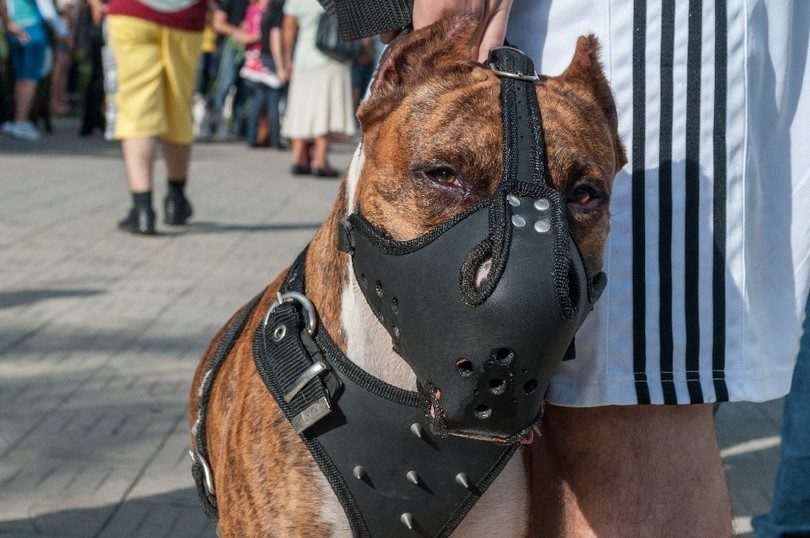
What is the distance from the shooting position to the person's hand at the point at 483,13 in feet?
7.62

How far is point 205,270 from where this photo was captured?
7.61m

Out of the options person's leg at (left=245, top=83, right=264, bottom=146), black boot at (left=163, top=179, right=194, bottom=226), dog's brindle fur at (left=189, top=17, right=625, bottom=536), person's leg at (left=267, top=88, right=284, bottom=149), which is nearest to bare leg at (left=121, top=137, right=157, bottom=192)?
black boot at (left=163, top=179, right=194, bottom=226)

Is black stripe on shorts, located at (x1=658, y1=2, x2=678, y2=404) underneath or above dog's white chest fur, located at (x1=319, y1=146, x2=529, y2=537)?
above

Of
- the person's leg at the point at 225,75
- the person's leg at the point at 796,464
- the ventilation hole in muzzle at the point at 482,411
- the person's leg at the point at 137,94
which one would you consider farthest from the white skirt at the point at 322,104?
the ventilation hole in muzzle at the point at 482,411

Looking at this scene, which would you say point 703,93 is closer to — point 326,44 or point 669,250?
point 669,250

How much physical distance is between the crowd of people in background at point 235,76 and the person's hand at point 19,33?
0.02 m

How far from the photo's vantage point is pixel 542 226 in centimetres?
193

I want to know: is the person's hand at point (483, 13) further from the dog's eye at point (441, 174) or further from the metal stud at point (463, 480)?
the metal stud at point (463, 480)

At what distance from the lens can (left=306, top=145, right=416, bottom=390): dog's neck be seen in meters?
2.31

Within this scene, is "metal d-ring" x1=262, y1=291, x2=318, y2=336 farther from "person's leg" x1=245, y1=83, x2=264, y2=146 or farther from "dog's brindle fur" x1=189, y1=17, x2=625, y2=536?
"person's leg" x1=245, y1=83, x2=264, y2=146

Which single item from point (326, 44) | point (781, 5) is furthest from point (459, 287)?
point (326, 44)

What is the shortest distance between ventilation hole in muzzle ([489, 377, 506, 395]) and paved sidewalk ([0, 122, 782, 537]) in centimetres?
209

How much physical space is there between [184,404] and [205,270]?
265cm

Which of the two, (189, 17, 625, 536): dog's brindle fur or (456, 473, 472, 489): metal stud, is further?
(456, 473, 472, 489): metal stud
